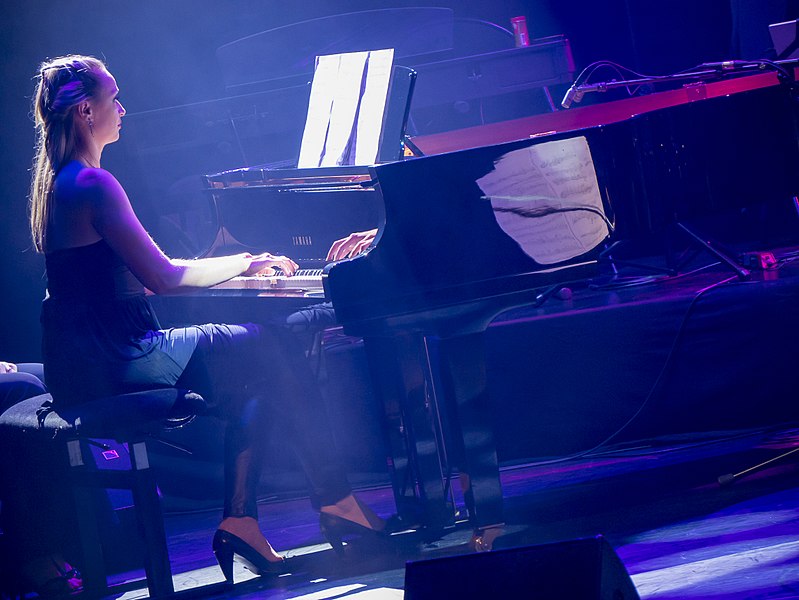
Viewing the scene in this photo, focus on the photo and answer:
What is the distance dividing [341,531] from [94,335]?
3.22 feet

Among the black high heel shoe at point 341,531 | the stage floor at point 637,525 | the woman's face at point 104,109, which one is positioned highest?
the woman's face at point 104,109

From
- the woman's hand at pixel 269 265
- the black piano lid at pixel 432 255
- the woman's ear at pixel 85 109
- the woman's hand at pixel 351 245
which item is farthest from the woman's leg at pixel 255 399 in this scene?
the woman's ear at pixel 85 109

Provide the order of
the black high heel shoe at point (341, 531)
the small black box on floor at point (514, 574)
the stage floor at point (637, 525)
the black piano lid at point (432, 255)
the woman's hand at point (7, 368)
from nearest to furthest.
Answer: the small black box on floor at point (514, 574) → the stage floor at point (637, 525) → the black piano lid at point (432, 255) → the black high heel shoe at point (341, 531) → the woman's hand at point (7, 368)

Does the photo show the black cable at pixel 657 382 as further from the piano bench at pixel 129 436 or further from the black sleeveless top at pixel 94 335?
the black sleeveless top at pixel 94 335

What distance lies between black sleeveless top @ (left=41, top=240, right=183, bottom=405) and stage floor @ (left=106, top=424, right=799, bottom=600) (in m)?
0.73

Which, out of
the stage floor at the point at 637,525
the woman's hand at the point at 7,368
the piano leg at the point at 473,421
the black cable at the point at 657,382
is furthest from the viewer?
the black cable at the point at 657,382

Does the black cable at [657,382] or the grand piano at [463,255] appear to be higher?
the grand piano at [463,255]

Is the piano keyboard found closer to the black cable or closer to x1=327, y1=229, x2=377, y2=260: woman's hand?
x1=327, y1=229, x2=377, y2=260: woman's hand

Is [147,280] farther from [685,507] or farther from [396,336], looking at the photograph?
[685,507]

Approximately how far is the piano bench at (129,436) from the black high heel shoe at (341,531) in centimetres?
41

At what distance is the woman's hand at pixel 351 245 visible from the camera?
120 inches

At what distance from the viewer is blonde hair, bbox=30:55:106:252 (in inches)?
117

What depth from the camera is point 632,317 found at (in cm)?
401

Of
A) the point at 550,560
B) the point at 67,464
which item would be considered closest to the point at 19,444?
the point at 67,464
